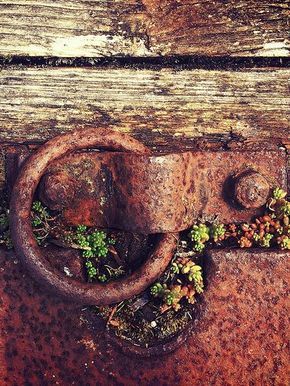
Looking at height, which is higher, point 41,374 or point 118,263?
point 118,263

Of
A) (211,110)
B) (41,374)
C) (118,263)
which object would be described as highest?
(211,110)

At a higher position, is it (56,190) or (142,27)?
(142,27)

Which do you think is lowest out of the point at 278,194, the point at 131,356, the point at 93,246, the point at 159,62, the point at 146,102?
the point at 131,356

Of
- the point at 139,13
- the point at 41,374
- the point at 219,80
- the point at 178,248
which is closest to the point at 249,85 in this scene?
the point at 219,80

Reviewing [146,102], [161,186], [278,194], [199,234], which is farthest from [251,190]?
[146,102]

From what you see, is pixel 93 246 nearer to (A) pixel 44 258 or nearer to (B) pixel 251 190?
(A) pixel 44 258

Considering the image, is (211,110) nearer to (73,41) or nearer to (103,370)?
(73,41)
